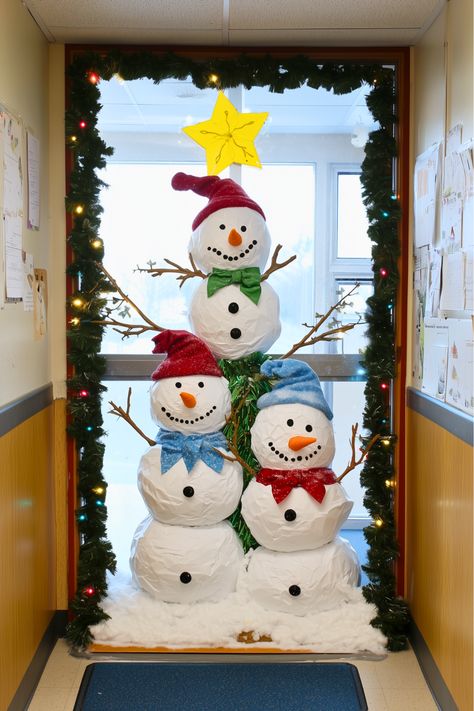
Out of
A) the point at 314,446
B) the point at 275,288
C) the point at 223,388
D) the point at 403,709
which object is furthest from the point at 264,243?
the point at 403,709

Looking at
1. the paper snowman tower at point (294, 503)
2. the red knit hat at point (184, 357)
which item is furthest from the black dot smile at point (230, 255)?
the paper snowman tower at point (294, 503)

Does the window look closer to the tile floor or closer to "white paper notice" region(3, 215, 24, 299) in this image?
the tile floor

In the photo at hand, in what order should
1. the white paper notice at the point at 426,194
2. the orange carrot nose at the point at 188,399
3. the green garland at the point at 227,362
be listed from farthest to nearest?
1. the green garland at the point at 227,362
2. the orange carrot nose at the point at 188,399
3. the white paper notice at the point at 426,194

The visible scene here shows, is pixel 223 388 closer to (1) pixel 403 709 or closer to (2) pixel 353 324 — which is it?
(2) pixel 353 324

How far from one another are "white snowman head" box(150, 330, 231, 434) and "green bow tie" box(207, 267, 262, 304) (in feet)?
0.70

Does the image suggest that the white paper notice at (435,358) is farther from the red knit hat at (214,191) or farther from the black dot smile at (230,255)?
the red knit hat at (214,191)

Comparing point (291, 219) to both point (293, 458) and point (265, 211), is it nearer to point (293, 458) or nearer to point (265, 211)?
point (265, 211)

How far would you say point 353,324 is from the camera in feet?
11.3

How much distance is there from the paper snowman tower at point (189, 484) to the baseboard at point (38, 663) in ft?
1.46

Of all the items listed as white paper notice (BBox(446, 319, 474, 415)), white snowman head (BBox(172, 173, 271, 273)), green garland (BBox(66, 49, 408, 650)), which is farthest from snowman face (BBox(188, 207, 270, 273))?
white paper notice (BBox(446, 319, 474, 415))

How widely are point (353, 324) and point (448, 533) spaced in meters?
1.02

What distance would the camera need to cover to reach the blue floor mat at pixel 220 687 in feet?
9.21

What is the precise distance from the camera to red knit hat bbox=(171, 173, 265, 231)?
326 cm

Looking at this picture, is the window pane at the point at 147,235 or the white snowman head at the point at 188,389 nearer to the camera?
the white snowman head at the point at 188,389
